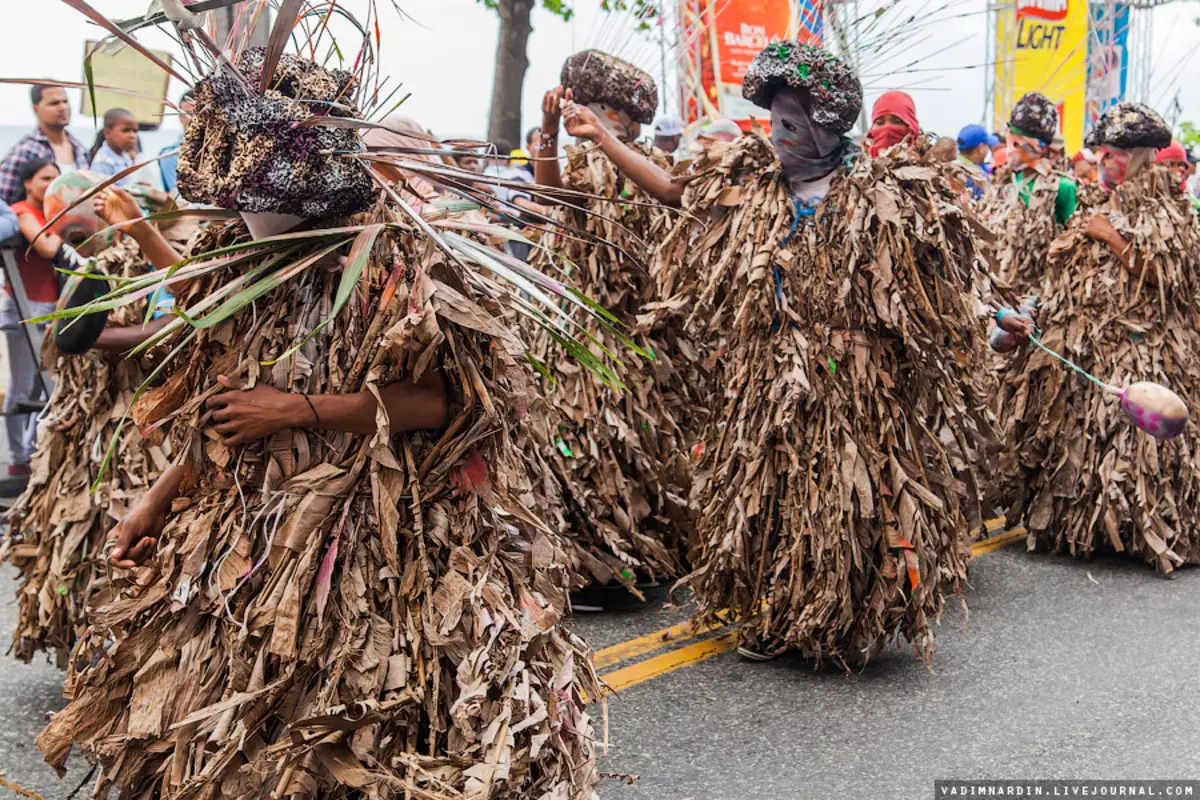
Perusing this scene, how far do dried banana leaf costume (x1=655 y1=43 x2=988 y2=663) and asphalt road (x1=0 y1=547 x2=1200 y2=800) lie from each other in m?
0.25

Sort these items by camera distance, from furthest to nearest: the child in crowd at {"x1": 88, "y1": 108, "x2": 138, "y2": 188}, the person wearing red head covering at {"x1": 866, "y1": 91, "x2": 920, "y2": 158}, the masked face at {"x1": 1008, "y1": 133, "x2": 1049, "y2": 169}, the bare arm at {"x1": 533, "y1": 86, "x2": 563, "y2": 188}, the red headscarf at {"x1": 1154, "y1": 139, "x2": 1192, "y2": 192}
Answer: the red headscarf at {"x1": 1154, "y1": 139, "x2": 1192, "y2": 192} → the masked face at {"x1": 1008, "y1": 133, "x2": 1049, "y2": 169} → the child in crowd at {"x1": 88, "y1": 108, "x2": 138, "y2": 188} → the person wearing red head covering at {"x1": 866, "y1": 91, "x2": 920, "y2": 158} → the bare arm at {"x1": 533, "y1": 86, "x2": 563, "y2": 188}

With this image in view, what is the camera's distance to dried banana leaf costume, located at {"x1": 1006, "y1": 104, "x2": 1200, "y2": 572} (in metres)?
6.16

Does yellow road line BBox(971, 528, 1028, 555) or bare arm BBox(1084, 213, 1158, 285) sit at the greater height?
bare arm BBox(1084, 213, 1158, 285)

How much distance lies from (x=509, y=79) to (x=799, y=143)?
6.63m

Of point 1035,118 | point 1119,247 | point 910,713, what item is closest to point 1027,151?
point 1035,118

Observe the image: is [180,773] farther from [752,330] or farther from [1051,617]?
[1051,617]

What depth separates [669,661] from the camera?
4.87m

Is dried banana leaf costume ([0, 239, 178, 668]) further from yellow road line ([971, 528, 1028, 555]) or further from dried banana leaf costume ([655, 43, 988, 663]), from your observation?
yellow road line ([971, 528, 1028, 555])

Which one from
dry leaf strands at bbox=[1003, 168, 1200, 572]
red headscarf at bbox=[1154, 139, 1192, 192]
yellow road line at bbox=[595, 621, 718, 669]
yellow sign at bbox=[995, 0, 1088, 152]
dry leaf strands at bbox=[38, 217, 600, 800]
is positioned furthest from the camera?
yellow sign at bbox=[995, 0, 1088, 152]

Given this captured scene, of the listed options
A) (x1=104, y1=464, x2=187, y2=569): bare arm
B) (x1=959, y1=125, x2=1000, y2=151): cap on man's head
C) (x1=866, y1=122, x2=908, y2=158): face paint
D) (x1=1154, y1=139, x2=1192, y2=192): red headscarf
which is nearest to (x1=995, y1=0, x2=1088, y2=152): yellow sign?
(x1=1154, y1=139, x2=1192, y2=192): red headscarf

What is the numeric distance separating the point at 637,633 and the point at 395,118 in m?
2.73

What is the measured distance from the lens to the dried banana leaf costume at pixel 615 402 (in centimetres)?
539

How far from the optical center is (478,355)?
2695 millimetres

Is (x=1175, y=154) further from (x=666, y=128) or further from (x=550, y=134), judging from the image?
(x=550, y=134)
